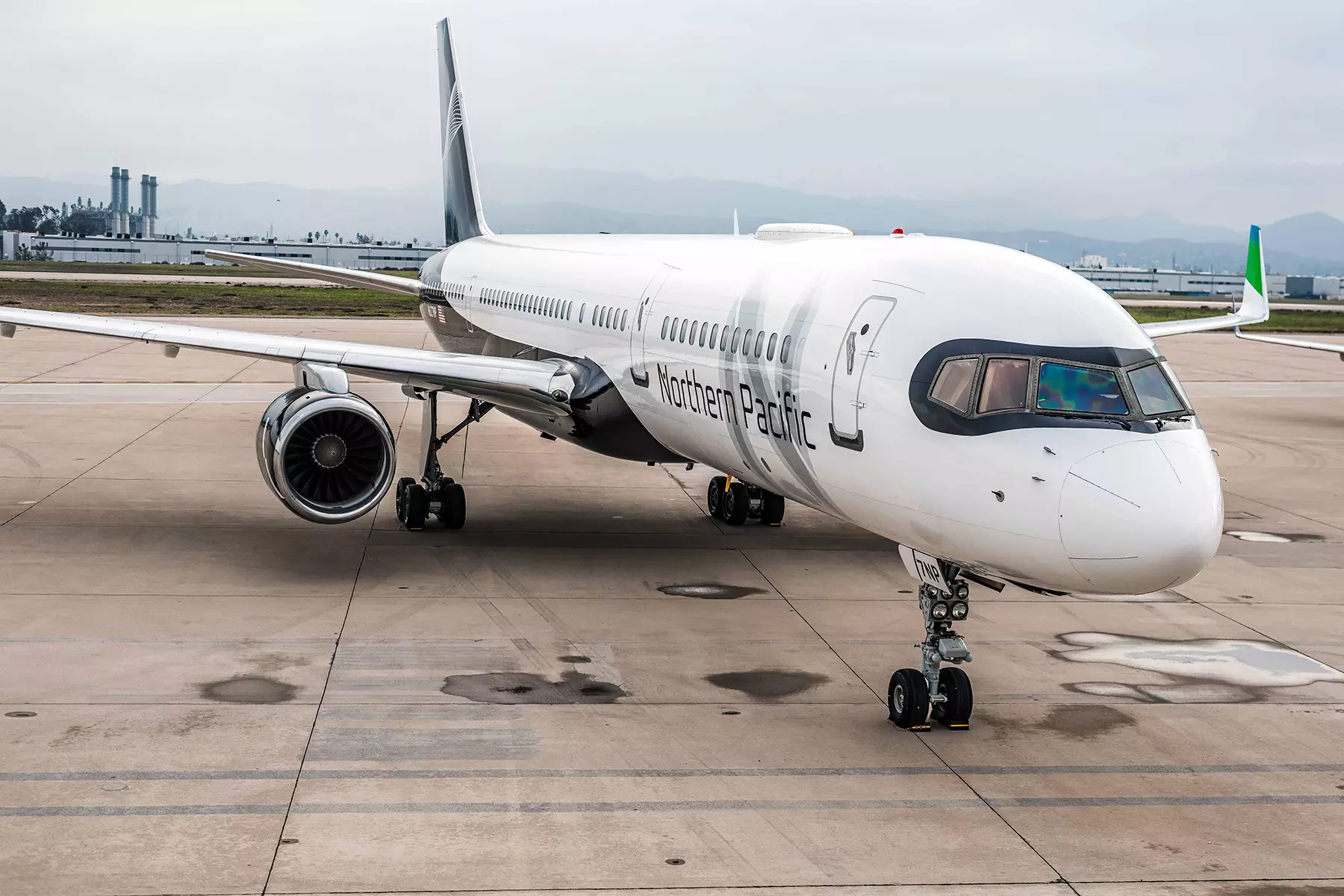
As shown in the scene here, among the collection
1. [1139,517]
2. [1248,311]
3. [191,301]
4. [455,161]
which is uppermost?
[455,161]

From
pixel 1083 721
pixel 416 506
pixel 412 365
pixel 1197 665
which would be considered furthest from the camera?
pixel 416 506

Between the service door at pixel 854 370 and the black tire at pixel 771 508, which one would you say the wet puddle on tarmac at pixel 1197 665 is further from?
the black tire at pixel 771 508

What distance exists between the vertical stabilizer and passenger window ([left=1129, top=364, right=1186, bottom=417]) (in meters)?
20.0

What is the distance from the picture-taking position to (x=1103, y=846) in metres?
8.96

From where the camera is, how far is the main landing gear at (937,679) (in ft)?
35.8

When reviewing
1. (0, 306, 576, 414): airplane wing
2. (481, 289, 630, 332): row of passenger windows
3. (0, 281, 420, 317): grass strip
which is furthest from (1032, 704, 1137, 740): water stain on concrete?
(0, 281, 420, 317): grass strip

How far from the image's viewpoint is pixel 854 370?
35.9ft

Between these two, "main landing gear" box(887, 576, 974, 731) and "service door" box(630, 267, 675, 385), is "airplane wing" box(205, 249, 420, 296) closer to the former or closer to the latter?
"service door" box(630, 267, 675, 385)

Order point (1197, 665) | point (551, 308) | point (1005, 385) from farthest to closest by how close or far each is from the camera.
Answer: point (551, 308) → point (1197, 665) → point (1005, 385)

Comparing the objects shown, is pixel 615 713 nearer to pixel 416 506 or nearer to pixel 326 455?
pixel 326 455

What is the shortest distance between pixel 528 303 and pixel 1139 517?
517 inches

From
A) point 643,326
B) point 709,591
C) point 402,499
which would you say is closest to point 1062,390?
point 709,591

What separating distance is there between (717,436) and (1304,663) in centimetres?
621

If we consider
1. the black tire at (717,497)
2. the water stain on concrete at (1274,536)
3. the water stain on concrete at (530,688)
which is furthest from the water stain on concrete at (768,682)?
the water stain on concrete at (1274,536)
